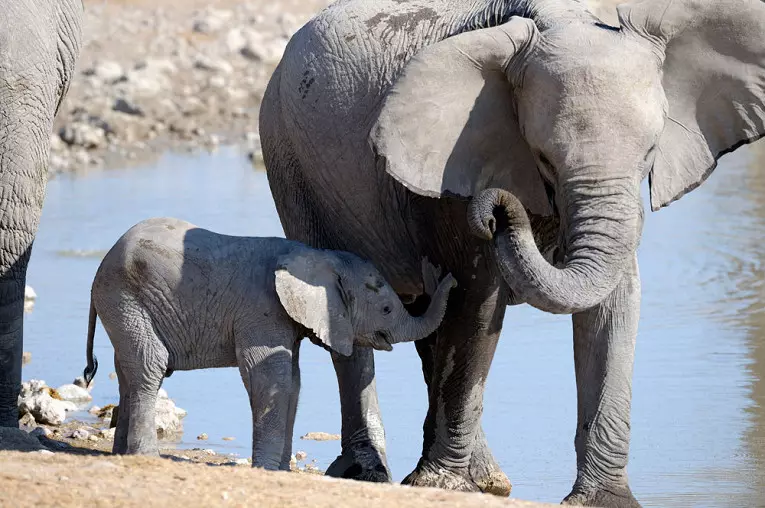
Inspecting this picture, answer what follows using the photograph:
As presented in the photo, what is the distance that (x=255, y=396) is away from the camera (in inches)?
233

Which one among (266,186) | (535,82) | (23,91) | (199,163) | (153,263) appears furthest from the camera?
(199,163)

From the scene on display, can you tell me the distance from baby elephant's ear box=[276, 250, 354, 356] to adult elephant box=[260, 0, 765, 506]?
41 centimetres

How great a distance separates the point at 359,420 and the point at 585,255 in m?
1.72

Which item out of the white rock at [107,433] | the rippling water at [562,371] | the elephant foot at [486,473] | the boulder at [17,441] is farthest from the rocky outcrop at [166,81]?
the elephant foot at [486,473]

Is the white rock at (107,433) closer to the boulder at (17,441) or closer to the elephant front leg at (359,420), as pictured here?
the boulder at (17,441)

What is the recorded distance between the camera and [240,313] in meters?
5.99

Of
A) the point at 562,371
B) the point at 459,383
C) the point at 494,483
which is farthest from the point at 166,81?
the point at 459,383

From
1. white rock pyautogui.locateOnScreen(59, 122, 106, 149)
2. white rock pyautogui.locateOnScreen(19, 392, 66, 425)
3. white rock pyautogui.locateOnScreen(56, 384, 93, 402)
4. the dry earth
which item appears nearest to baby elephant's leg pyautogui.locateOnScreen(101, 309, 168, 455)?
the dry earth

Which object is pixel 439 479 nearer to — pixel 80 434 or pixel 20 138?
pixel 80 434

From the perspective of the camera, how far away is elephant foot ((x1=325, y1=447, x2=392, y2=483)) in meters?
6.67

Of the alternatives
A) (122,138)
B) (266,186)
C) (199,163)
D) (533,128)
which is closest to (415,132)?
(533,128)

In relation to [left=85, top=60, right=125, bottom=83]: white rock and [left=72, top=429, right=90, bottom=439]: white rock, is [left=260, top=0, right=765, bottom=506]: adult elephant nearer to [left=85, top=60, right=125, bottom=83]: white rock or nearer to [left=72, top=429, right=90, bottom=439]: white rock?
[left=72, top=429, right=90, bottom=439]: white rock

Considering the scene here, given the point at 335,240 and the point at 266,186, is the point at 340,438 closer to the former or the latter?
the point at 335,240

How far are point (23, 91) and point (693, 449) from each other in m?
3.12
